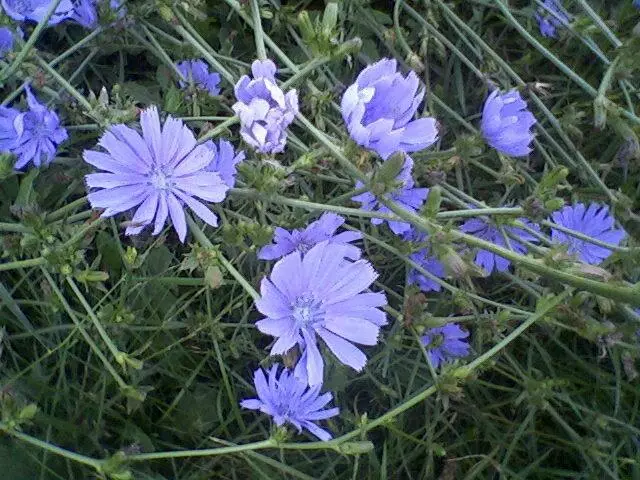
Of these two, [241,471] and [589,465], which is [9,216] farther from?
[589,465]

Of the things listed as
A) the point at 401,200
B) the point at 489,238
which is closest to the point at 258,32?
the point at 401,200

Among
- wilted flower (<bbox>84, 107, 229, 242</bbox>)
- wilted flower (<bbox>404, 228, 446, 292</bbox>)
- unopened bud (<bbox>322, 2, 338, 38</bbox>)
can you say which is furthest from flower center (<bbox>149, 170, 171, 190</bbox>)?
wilted flower (<bbox>404, 228, 446, 292</bbox>)

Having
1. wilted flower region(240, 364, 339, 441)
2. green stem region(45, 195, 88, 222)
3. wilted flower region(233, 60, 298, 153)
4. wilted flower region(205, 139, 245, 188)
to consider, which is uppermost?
wilted flower region(233, 60, 298, 153)

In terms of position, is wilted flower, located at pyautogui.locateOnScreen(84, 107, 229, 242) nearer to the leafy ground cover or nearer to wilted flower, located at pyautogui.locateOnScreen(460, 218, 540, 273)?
the leafy ground cover

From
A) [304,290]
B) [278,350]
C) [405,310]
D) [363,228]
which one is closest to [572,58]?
[363,228]

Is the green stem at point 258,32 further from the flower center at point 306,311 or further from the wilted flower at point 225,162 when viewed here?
the flower center at point 306,311

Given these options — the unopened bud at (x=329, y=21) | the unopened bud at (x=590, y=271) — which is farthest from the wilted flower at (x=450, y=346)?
the unopened bud at (x=329, y=21)
